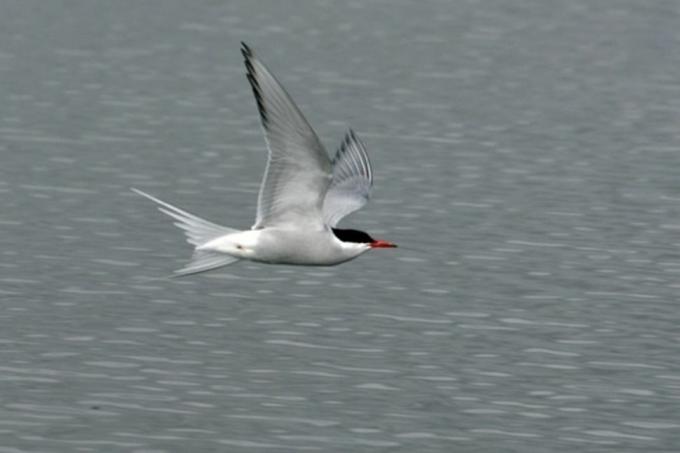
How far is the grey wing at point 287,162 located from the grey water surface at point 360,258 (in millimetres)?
1237

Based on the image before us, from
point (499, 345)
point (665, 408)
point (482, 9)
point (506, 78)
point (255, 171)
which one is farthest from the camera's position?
point (482, 9)

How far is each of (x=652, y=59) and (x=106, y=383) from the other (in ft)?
58.2

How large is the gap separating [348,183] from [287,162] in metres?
1.98

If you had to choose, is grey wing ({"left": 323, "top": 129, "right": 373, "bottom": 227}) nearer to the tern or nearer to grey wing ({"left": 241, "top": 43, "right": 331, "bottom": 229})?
the tern

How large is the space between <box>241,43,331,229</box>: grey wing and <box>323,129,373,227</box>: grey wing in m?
1.08

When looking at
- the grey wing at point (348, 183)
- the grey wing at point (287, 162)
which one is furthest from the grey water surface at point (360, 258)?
the grey wing at point (287, 162)

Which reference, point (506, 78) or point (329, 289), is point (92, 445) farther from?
point (506, 78)

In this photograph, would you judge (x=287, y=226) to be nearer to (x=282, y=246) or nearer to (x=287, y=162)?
(x=282, y=246)

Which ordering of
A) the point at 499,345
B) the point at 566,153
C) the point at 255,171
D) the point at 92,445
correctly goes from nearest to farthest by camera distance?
the point at 92,445
the point at 499,345
the point at 255,171
the point at 566,153

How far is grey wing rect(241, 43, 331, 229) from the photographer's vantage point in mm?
11288

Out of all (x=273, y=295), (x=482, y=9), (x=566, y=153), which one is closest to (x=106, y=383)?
(x=273, y=295)

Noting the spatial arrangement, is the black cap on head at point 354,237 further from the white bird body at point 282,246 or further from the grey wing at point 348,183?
the grey wing at point 348,183

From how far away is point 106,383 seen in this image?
12750 mm

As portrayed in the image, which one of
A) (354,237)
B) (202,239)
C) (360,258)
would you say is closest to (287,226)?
(354,237)
